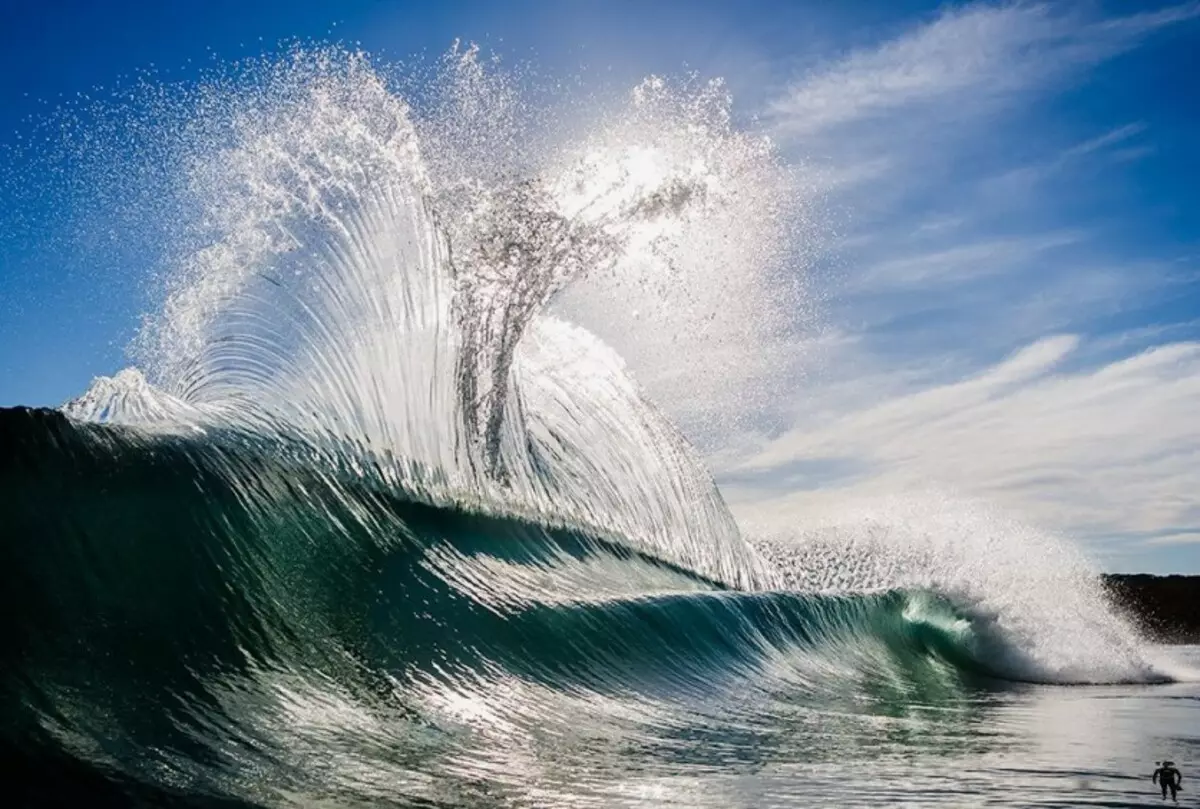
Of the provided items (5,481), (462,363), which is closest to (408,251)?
(462,363)

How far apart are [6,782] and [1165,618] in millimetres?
40180

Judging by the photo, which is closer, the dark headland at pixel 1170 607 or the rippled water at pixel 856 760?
the rippled water at pixel 856 760

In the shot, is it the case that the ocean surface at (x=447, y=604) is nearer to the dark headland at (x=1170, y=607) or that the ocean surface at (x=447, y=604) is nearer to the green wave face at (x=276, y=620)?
the green wave face at (x=276, y=620)

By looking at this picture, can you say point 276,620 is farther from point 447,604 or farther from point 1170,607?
point 1170,607

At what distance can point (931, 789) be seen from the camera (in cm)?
394

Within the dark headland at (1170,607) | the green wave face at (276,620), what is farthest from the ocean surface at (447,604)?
the dark headland at (1170,607)

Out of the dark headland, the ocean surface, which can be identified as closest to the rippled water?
the ocean surface

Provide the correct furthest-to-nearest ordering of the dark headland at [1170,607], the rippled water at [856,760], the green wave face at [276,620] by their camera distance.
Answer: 1. the dark headland at [1170,607]
2. the rippled water at [856,760]
3. the green wave face at [276,620]

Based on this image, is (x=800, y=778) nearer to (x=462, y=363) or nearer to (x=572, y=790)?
(x=572, y=790)

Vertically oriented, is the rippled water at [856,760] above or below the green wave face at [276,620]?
below

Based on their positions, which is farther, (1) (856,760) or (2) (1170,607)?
(2) (1170,607)

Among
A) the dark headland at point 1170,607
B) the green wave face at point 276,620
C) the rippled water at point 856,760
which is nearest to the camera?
the green wave face at point 276,620

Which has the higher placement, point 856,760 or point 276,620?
point 276,620

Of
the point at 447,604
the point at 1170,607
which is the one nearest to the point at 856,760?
the point at 447,604
